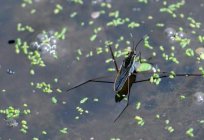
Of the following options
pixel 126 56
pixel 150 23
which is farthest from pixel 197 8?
pixel 126 56

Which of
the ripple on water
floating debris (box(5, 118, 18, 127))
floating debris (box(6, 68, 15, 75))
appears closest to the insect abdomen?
the ripple on water

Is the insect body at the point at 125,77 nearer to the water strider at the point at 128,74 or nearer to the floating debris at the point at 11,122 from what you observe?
the water strider at the point at 128,74

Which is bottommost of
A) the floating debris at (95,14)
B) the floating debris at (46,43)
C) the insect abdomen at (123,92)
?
the insect abdomen at (123,92)

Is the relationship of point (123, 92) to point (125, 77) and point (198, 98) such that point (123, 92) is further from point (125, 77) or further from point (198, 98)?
point (198, 98)

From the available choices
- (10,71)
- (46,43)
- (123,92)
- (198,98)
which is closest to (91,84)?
(123,92)

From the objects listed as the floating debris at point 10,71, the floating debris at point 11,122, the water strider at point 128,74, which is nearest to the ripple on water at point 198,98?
the water strider at point 128,74

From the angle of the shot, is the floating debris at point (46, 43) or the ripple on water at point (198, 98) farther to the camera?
the floating debris at point (46, 43)

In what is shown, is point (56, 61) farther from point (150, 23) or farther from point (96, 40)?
point (150, 23)
